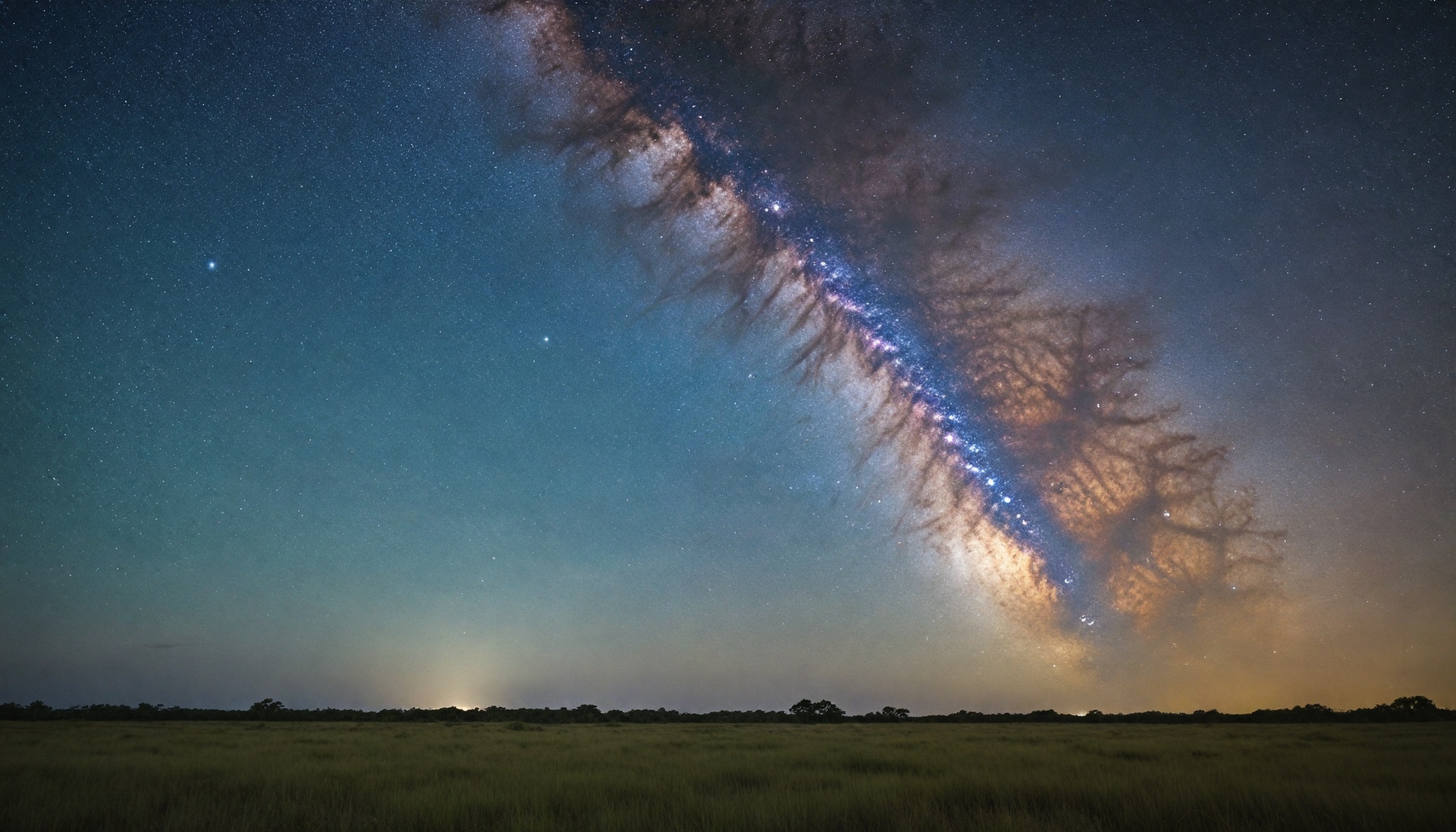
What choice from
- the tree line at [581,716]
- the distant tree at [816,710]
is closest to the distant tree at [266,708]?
the tree line at [581,716]

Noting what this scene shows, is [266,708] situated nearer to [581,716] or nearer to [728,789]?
[581,716]

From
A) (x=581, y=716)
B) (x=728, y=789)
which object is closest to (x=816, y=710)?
(x=581, y=716)

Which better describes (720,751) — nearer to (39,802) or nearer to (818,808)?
(818,808)

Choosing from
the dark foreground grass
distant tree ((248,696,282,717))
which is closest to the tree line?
distant tree ((248,696,282,717))

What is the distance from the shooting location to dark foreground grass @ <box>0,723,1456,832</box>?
801 centimetres

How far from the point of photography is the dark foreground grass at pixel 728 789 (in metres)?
8.01

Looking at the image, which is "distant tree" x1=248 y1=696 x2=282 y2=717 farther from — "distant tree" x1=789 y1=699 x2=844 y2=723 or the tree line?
"distant tree" x1=789 y1=699 x2=844 y2=723

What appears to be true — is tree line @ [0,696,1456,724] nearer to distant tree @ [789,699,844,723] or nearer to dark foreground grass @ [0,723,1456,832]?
distant tree @ [789,699,844,723]

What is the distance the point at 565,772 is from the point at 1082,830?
30.6ft

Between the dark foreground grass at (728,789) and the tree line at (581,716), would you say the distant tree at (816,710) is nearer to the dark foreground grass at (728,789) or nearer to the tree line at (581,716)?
the tree line at (581,716)

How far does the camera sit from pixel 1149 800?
28.5 feet

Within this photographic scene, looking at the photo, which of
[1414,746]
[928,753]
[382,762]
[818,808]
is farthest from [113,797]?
[1414,746]

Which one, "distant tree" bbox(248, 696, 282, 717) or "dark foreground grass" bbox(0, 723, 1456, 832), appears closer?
"dark foreground grass" bbox(0, 723, 1456, 832)

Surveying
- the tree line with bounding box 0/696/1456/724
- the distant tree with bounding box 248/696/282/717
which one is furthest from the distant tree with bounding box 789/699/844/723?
the distant tree with bounding box 248/696/282/717
